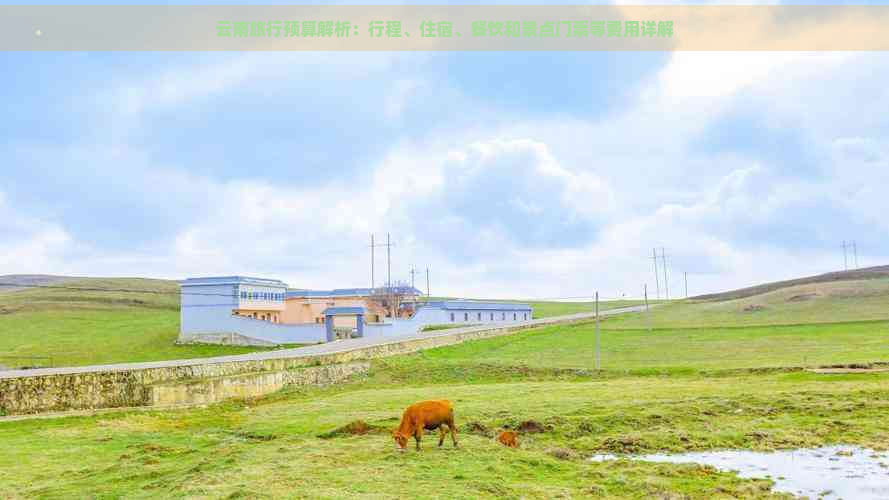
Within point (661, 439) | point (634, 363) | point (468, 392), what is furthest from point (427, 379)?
point (661, 439)

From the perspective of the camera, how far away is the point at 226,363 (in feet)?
118

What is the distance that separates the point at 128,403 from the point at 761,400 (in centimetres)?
2238

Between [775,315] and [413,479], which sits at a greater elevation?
[775,315]

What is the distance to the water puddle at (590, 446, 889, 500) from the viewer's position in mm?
14547

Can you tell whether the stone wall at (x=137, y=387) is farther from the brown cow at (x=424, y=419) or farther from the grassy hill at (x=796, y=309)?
the grassy hill at (x=796, y=309)

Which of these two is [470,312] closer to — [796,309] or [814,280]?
[796,309]

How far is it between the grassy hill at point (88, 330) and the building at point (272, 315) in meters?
2.99

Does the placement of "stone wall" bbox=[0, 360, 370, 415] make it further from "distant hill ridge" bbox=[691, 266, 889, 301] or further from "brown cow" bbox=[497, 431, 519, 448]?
"distant hill ridge" bbox=[691, 266, 889, 301]

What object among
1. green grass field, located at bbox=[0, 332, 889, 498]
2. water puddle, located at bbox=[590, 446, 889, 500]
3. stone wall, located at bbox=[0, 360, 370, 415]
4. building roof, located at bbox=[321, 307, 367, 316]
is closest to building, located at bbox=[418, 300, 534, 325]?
building roof, located at bbox=[321, 307, 367, 316]

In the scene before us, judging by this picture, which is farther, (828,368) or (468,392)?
(828,368)

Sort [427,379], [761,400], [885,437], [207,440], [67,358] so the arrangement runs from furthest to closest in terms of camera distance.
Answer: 1. [67,358]
2. [427,379]
3. [761,400]
4. [207,440]
5. [885,437]

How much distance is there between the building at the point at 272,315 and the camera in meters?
71.9

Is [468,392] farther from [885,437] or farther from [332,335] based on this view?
[332,335]

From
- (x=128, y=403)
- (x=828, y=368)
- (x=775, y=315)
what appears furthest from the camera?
(x=775, y=315)
